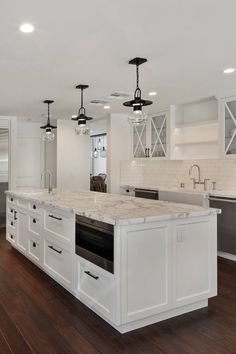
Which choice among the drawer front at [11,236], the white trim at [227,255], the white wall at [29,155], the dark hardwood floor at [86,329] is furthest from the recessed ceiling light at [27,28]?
the white wall at [29,155]

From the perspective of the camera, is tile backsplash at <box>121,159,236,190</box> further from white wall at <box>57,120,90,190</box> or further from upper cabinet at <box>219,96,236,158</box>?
white wall at <box>57,120,90,190</box>

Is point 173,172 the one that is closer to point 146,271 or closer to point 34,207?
point 34,207

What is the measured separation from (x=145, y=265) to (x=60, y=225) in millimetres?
1214

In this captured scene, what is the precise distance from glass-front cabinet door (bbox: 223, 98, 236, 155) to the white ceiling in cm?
28

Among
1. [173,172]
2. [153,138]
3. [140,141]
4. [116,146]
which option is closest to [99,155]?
[116,146]

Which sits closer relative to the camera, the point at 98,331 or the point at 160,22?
→ the point at 160,22

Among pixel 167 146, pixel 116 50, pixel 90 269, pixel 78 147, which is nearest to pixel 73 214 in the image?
pixel 90 269

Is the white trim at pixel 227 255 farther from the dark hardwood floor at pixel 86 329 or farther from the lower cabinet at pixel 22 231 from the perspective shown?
the lower cabinet at pixel 22 231

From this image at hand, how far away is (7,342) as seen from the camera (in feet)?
8.18

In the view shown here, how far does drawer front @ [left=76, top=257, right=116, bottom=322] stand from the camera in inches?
103

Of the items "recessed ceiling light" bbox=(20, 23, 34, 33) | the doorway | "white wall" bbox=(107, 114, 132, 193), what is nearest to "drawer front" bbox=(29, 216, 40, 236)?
"recessed ceiling light" bbox=(20, 23, 34, 33)

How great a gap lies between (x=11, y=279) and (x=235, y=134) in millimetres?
3586

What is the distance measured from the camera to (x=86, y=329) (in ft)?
8.79

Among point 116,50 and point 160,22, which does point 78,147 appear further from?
point 160,22
